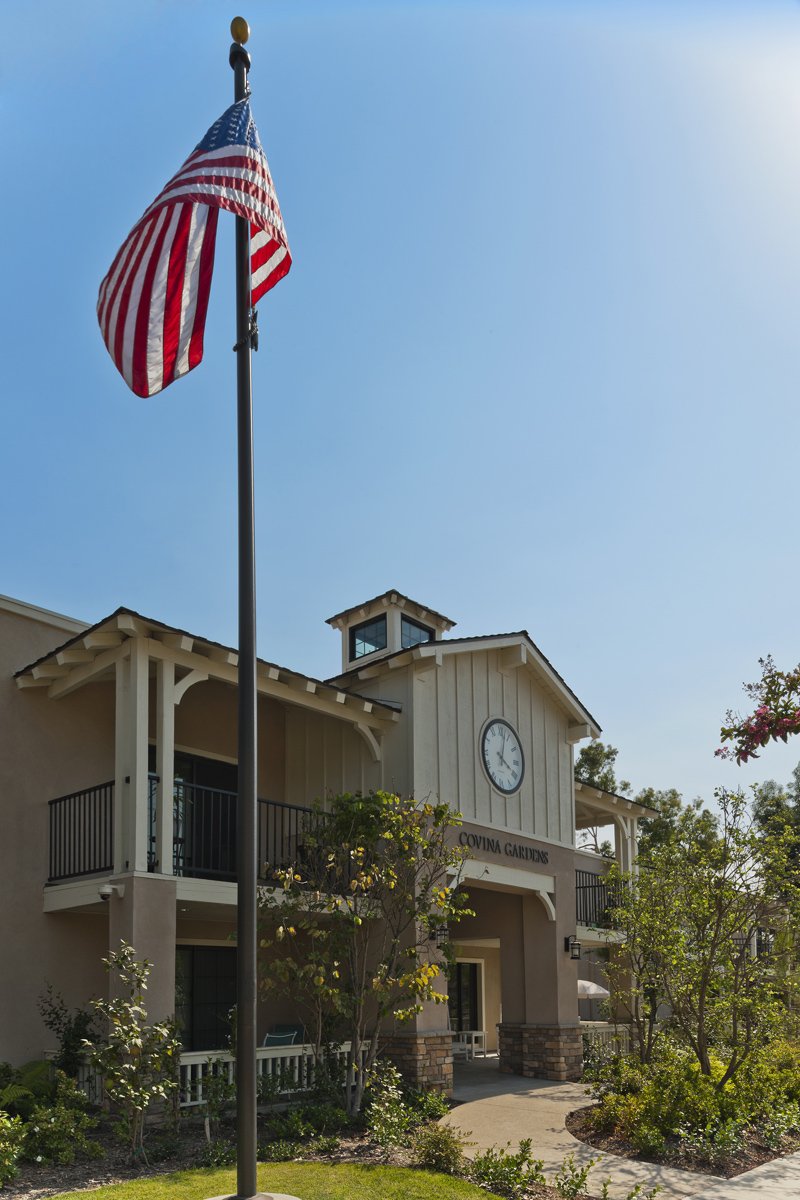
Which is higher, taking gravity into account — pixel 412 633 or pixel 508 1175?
pixel 412 633

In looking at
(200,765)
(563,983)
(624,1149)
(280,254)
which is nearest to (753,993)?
(624,1149)

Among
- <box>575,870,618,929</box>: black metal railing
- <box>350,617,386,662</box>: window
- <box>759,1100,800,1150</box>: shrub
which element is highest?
<box>350,617,386,662</box>: window

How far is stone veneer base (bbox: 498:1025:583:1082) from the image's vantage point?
53.0 ft

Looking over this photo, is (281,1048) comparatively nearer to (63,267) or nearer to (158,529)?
(158,529)

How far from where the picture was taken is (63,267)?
9578mm

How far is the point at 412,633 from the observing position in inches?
716

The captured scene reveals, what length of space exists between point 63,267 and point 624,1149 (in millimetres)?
10497

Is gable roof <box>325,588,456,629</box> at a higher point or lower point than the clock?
higher

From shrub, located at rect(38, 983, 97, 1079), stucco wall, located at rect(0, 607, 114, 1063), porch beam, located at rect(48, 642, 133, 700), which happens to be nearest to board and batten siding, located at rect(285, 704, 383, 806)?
stucco wall, located at rect(0, 607, 114, 1063)

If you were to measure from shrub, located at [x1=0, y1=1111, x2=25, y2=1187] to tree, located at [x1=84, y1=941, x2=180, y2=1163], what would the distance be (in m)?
0.81

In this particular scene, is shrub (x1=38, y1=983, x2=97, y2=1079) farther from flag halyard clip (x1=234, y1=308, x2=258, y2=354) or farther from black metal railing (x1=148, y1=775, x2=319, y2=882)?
flag halyard clip (x1=234, y1=308, x2=258, y2=354)

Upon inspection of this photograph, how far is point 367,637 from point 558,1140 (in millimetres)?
9105

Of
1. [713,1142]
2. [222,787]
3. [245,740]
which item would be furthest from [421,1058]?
[245,740]

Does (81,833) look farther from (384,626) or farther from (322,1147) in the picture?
(384,626)
